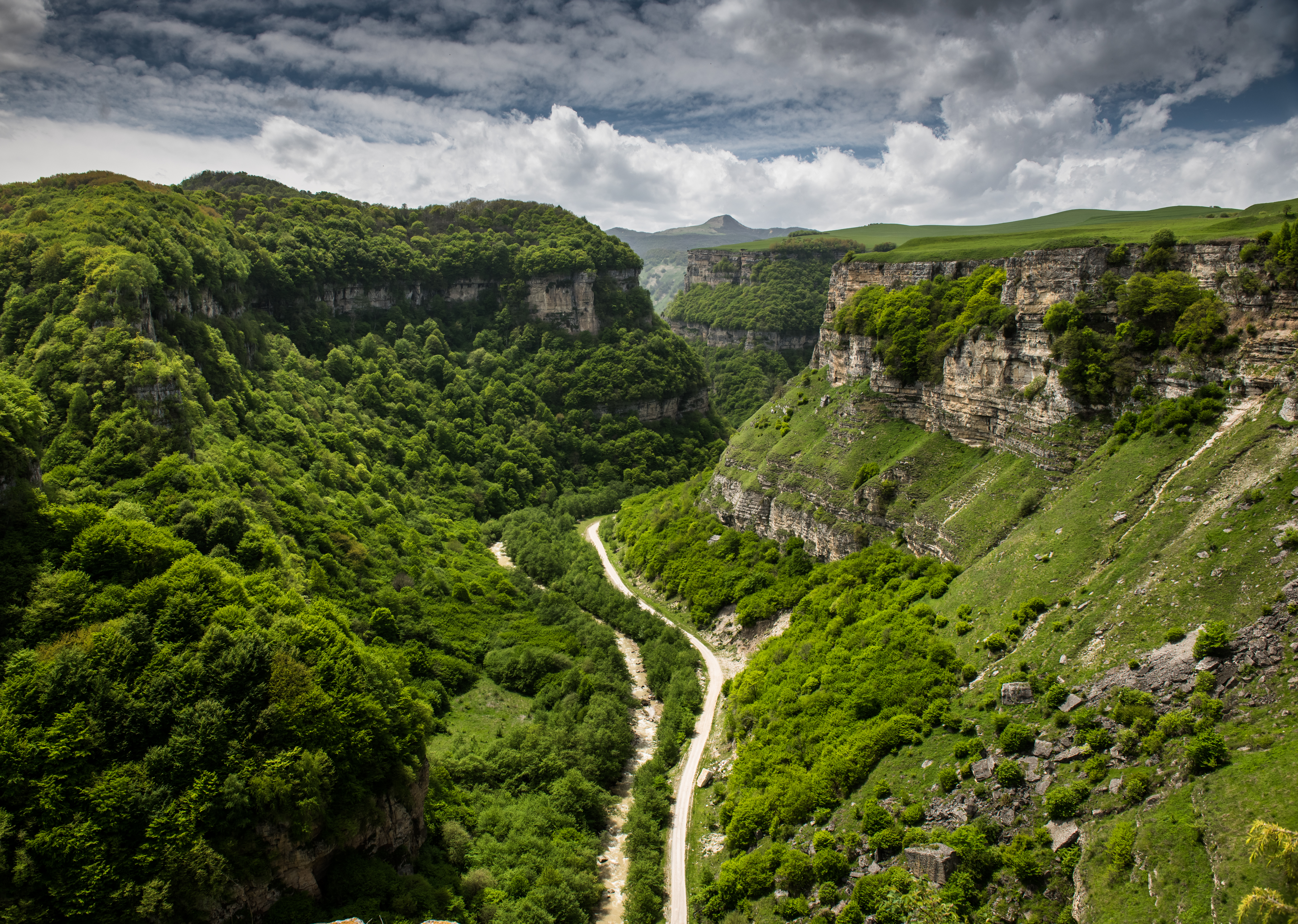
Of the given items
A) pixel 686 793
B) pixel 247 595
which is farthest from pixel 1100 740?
pixel 247 595

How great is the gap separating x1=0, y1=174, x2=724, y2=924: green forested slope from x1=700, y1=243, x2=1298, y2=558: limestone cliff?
992 inches

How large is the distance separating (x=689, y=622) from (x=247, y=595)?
159ft

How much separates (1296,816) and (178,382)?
225ft

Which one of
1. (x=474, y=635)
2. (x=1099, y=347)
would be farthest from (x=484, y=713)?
(x=1099, y=347)

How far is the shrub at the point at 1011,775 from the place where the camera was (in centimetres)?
3409

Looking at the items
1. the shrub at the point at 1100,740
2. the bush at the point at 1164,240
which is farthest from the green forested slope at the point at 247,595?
the bush at the point at 1164,240

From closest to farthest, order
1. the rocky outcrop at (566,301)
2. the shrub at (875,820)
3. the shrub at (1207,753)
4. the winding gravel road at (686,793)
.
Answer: the shrub at (1207,753)
the shrub at (875,820)
the winding gravel road at (686,793)
the rocky outcrop at (566,301)

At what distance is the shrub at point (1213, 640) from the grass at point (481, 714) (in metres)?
46.3

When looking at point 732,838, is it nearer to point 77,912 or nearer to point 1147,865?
point 1147,865

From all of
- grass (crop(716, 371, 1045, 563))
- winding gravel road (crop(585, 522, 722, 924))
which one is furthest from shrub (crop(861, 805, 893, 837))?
grass (crop(716, 371, 1045, 563))

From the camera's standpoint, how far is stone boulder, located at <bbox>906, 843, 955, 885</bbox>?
32.6 metres

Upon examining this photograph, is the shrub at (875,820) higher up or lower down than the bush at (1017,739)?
lower down

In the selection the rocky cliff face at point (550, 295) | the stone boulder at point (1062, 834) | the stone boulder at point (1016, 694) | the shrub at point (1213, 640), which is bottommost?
the stone boulder at point (1062, 834)

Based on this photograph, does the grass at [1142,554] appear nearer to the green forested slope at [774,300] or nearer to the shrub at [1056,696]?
the shrub at [1056,696]
